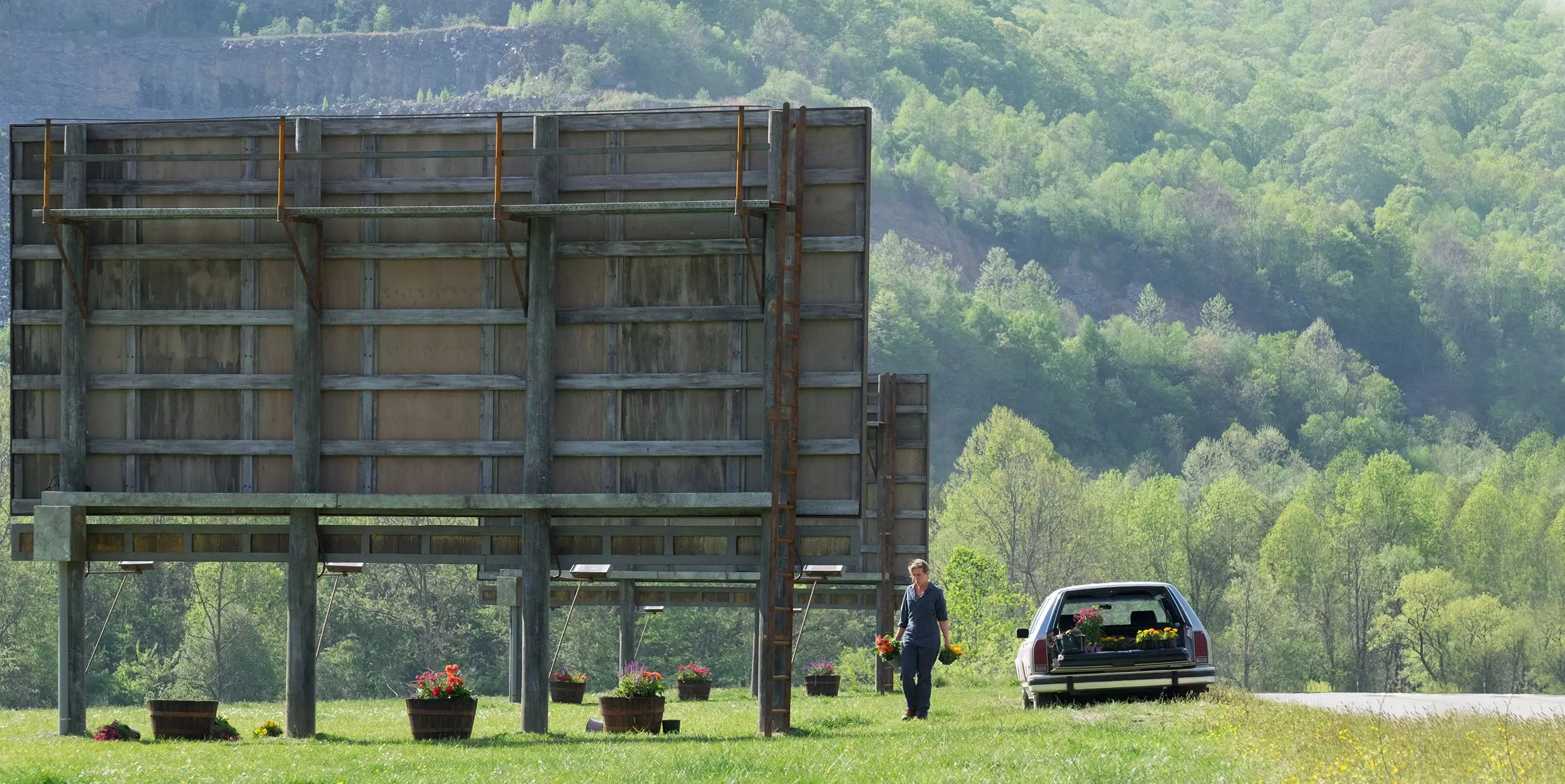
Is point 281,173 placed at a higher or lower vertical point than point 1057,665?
higher

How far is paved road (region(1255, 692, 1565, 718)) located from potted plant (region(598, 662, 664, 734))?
6880mm

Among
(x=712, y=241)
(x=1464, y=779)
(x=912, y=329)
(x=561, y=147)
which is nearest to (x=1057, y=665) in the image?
(x=712, y=241)

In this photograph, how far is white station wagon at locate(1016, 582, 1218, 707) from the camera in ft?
71.0

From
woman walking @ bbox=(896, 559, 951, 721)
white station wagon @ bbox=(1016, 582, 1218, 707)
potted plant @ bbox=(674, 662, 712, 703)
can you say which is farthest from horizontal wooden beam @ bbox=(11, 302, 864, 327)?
potted plant @ bbox=(674, 662, 712, 703)

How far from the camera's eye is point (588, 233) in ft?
65.8

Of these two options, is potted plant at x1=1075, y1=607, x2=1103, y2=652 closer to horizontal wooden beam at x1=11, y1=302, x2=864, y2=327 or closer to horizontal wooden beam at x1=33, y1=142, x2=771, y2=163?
horizontal wooden beam at x1=11, y1=302, x2=864, y2=327

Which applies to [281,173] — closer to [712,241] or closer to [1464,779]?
[712,241]

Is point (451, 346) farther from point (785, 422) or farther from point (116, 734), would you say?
point (116, 734)

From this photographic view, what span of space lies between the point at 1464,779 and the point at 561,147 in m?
11.5

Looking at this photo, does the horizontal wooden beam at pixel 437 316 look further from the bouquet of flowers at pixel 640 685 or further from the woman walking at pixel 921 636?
the bouquet of flowers at pixel 640 685

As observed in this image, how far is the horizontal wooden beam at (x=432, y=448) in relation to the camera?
774 inches

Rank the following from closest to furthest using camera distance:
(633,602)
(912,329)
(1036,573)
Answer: (633,602), (1036,573), (912,329)

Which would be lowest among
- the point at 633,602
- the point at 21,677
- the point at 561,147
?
the point at 21,677

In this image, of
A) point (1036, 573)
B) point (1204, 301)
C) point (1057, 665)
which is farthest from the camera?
point (1204, 301)
